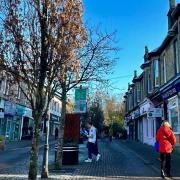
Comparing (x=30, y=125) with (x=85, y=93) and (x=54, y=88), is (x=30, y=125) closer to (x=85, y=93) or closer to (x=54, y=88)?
(x=85, y=93)

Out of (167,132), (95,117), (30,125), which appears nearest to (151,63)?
(167,132)

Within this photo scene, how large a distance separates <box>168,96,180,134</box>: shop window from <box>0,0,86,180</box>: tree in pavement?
1382 cm

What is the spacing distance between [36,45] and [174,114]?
15.4 meters

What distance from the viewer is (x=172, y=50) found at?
21484 millimetres

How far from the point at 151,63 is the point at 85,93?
16.2 meters

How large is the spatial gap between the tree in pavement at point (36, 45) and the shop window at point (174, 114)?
13.8m

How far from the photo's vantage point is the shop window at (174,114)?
2048cm

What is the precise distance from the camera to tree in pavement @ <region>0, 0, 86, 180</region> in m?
7.77

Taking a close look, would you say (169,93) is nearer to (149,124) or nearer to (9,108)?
(149,124)

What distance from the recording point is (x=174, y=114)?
2158 cm

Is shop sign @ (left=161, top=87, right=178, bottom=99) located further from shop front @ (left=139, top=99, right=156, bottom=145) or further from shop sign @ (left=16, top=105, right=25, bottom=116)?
shop sign @ (left=16, top=105, right=25, bottom=116)

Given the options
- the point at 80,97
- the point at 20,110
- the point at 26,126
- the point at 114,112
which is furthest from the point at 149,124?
the point at 114,112

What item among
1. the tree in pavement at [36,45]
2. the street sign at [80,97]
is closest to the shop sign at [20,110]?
the street sign at [80,97]

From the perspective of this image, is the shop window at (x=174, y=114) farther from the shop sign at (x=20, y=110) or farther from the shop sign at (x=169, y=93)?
the shop sign at (x=20, y=110)
